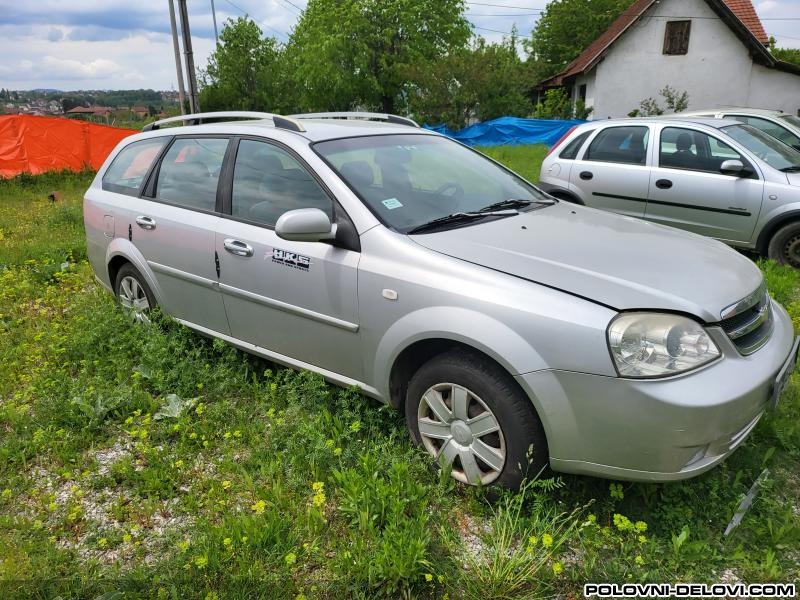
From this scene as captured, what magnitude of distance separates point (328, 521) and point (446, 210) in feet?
5.51

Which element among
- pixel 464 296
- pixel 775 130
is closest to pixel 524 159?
pixel 775 130

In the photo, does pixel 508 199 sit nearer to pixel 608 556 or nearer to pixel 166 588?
pixel 608 556

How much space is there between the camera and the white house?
79.4 ft

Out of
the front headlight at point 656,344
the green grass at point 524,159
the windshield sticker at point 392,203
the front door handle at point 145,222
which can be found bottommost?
the green grass at point 524,159

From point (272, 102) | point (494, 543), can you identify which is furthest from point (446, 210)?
point (272, 102)

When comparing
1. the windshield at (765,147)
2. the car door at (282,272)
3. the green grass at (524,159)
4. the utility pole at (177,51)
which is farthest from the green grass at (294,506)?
the utility pole at (177,51)

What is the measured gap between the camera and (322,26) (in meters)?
35.9

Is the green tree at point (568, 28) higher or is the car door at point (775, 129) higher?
the green tree at point (568, 28)

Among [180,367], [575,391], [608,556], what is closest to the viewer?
[575,391]

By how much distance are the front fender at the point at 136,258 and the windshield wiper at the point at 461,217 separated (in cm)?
216

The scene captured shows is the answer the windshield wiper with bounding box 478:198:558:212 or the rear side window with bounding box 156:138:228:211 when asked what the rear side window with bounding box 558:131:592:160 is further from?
the rear side window with bounding box 156:138:228:211

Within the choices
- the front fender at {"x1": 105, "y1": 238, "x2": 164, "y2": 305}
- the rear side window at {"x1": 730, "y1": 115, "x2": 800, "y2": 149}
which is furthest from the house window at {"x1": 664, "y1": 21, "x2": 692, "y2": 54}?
the front fender at {"x1": 105, "y1": 238, "x2": 164, "y2": 305}

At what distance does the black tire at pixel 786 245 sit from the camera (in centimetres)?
571

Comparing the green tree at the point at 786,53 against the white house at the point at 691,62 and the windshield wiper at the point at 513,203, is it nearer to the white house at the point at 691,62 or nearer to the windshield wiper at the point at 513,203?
the white house at the point at 691,62
